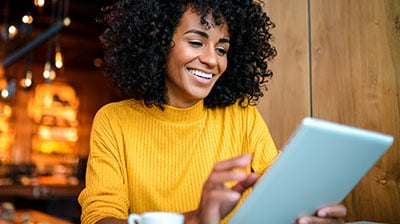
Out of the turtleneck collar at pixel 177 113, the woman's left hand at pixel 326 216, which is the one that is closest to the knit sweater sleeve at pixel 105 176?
the turtleneck collar at pixel 177 113

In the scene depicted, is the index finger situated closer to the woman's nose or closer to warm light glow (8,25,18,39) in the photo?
the woman's nose

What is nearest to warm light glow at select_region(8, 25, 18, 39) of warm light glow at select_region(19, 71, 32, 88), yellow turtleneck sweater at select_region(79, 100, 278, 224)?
warm light glow at select_region(19, 71, 32, 88)

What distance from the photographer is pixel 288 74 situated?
2004 millimetres

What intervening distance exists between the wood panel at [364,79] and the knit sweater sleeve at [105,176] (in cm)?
88

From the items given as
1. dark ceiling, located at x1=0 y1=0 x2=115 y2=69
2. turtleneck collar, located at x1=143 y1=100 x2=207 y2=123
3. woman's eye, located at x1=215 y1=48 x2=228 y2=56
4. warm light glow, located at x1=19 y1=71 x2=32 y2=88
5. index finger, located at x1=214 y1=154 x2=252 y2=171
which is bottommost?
index finger, located at x1=214 y1=154 x2=252 y2=171

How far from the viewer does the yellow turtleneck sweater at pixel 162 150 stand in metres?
1.37

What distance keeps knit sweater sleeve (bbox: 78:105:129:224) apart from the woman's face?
26 centimetres

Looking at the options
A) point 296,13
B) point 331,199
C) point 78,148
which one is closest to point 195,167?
point 331,199

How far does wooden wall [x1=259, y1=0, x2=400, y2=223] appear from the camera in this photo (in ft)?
5.53

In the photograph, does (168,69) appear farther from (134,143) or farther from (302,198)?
(302,198)

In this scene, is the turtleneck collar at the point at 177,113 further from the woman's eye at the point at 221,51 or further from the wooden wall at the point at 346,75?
the wooden wall at the point at 346,75

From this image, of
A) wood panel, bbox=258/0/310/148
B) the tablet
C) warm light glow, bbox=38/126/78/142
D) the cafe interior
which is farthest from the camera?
warm light glow, bbox=38/126/78/142

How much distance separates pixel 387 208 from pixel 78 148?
19.9ft

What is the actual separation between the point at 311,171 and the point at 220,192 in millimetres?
172
